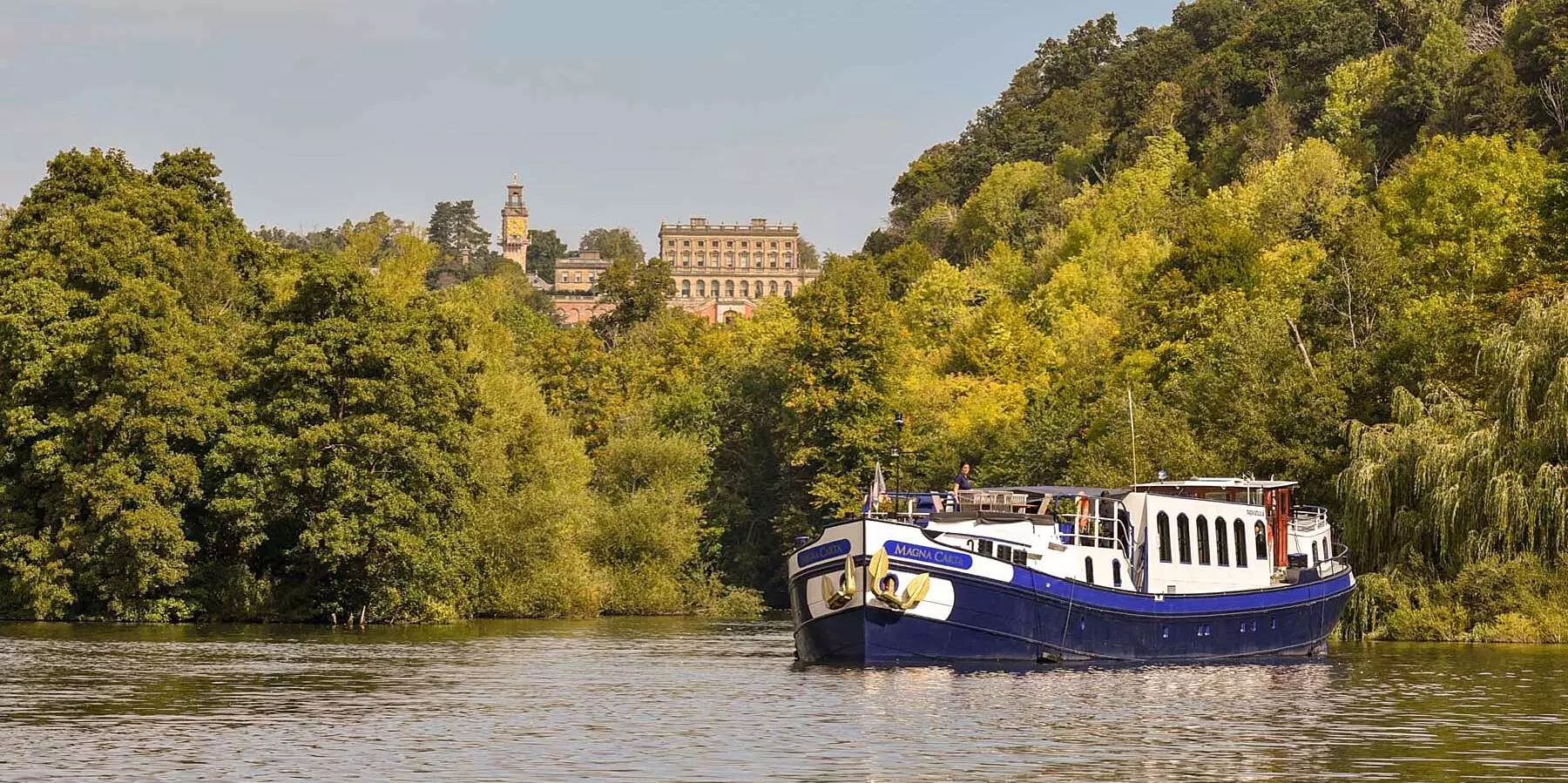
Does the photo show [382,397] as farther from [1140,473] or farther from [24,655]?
[1140,473]

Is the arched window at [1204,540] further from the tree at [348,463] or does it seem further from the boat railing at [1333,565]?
the tree at [348,463]

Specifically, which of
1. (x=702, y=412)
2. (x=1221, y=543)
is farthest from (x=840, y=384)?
(x=1221, y=543)

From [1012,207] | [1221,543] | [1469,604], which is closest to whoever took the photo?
[1221,543]

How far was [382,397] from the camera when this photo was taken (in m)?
76.7

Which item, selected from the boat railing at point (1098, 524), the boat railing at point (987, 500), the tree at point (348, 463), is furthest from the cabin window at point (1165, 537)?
the tree at point (348, 463)

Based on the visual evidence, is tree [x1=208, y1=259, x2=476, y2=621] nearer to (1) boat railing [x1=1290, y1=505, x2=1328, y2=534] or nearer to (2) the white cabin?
(2) the white cabin

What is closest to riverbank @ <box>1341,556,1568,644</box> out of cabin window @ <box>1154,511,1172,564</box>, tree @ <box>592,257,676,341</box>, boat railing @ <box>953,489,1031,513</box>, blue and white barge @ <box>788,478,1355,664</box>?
blue and white barge @ <box>788,478,1355,664</box>

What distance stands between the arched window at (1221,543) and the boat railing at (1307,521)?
4331mm

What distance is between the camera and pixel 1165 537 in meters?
54.4

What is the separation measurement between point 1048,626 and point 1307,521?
603 inches

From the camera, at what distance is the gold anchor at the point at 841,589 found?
48.0 metres

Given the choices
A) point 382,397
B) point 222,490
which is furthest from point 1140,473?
point 222,490

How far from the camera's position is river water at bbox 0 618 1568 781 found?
101 feet

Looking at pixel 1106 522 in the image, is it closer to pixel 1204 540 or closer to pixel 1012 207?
pixel 1204 540
